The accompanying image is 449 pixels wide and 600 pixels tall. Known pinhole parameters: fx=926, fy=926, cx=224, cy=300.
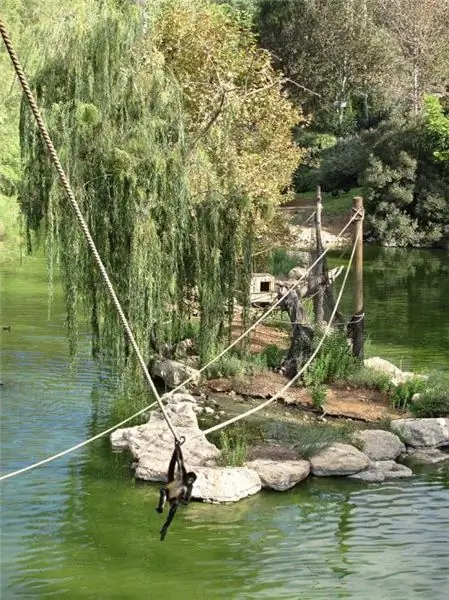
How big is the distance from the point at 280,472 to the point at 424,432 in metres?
2.36

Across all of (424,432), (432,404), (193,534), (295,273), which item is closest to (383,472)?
(424,432)

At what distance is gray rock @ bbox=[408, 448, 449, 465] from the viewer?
1104 centimetres

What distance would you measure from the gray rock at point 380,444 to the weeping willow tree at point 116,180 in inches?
114

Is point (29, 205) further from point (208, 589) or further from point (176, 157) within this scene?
point (208, 589)

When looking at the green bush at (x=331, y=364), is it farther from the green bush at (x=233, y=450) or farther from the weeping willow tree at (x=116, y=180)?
the weeping willow tree at (x=116, y=180)

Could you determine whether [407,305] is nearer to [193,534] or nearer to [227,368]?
[227,368]

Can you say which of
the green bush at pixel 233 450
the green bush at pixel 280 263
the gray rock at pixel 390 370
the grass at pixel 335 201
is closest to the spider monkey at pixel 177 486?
the green bush at pixel 233 450

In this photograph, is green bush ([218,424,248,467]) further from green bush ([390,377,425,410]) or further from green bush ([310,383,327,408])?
green bush ([390,377,425,410])

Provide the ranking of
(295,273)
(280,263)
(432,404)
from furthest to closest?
(280,263) < (295,273) < (432,404)

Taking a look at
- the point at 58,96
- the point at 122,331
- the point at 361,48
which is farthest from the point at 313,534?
the point at 361,48

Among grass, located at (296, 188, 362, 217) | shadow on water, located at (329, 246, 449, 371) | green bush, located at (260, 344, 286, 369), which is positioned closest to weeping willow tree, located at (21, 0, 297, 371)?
green bush, located at (260, 344, 286, 369)

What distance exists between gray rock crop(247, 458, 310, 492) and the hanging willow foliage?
2.25 m

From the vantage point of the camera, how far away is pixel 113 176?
1079cm

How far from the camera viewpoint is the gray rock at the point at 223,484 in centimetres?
955
